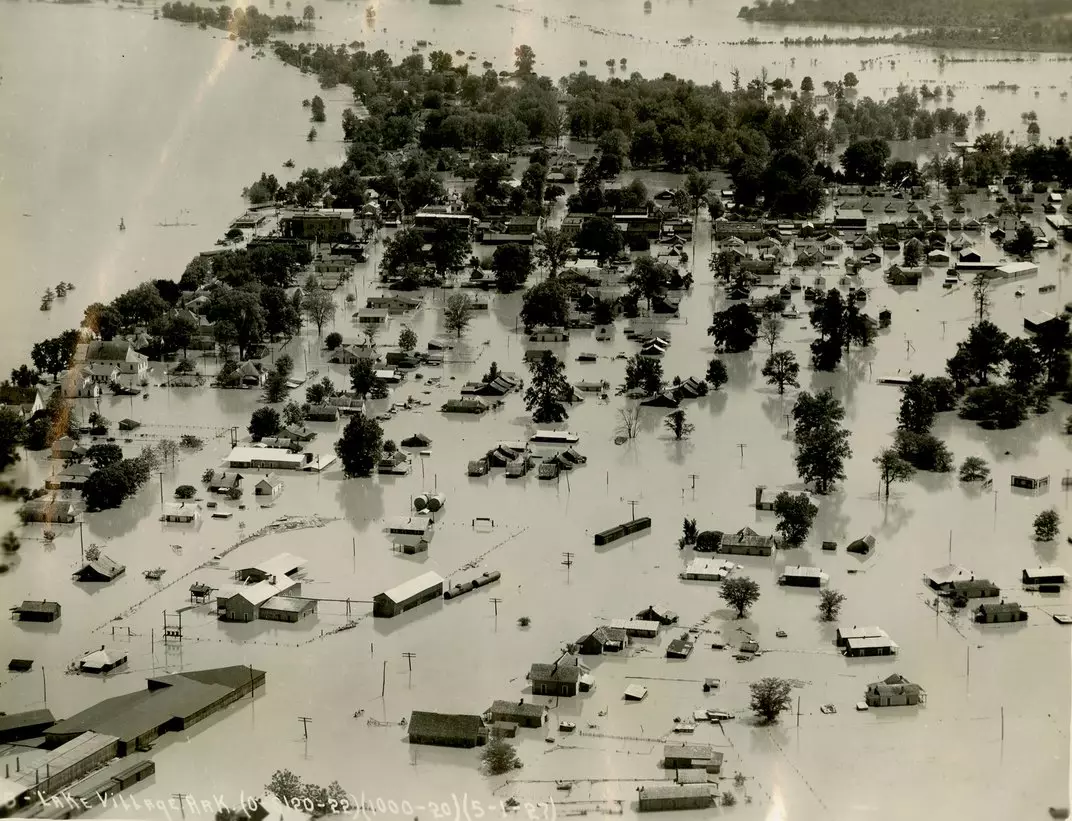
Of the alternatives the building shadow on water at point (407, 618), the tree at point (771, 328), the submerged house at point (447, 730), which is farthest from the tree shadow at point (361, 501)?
the tree at point (771, 328)

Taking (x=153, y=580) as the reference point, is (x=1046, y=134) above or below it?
above

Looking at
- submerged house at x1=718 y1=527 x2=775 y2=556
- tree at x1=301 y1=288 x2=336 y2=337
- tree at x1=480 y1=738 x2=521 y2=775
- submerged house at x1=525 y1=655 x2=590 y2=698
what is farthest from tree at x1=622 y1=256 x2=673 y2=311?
tree at x1=480 y1=738 x2=521 y2=775

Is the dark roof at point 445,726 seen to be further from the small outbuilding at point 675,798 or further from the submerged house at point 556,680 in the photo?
the small outbuilding at point 675,798

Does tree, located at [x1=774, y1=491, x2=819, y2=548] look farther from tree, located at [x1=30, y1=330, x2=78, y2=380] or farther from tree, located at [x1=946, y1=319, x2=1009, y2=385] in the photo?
tree, located at [x1=30, y1=330, x2=78, y2=380]

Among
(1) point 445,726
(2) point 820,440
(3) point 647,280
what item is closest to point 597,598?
(1) point 445,726

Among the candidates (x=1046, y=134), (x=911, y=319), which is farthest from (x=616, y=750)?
(x=1046, y=134)

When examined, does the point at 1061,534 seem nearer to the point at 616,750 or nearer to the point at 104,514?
the point at 616,750
